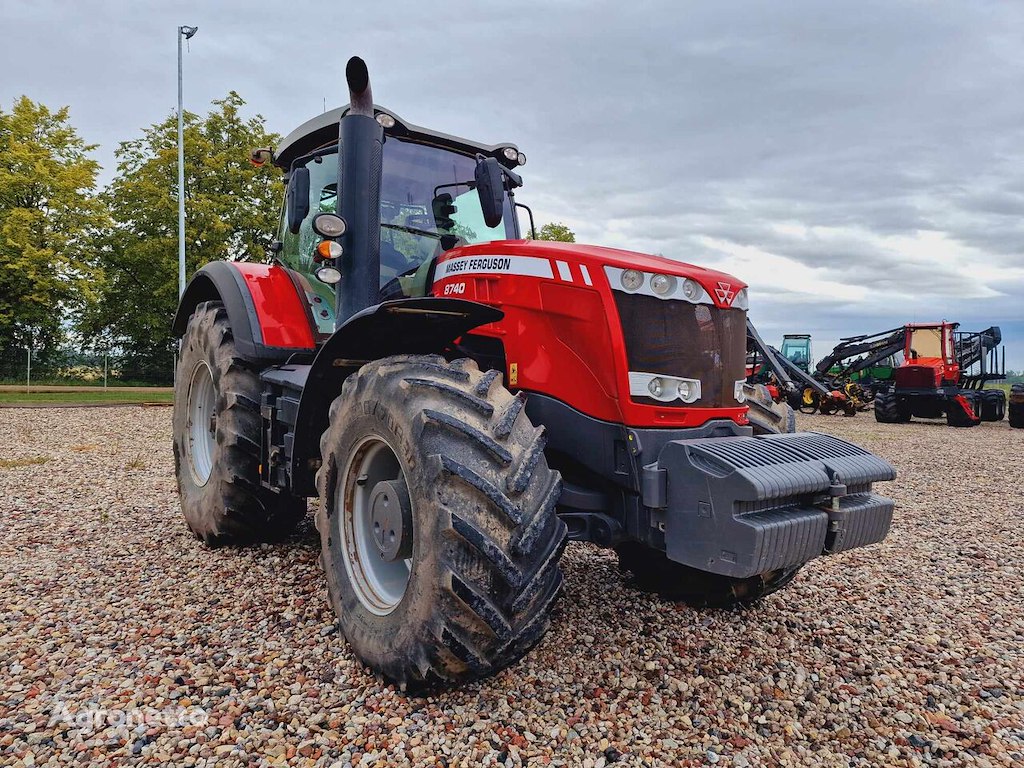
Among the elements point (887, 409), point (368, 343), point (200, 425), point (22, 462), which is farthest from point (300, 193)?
point (887, 409)

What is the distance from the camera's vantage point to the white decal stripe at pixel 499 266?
3041mm

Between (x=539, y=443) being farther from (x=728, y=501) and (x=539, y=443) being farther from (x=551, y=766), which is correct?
(x=551, y=766)

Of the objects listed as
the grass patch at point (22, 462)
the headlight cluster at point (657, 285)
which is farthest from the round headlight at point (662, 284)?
the grass patch at point (22, 462)

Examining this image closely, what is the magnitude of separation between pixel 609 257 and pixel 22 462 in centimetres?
821

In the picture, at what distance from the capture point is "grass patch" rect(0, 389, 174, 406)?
17672mm

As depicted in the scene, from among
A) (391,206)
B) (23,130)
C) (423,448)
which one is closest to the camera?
(423,448)

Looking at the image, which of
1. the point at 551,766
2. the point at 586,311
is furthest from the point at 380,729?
the point at 586,311

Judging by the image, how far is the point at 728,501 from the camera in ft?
8.06

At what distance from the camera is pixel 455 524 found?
235 centimetres

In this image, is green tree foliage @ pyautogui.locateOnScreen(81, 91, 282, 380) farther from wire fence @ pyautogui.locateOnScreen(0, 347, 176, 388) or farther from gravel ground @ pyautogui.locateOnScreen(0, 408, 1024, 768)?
gravel ground @ pyautogui.locateOnScreen(0, 408, 1024, 768)

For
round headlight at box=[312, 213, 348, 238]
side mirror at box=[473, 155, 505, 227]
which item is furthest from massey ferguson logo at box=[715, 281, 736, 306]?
round headlight at box=[312, 213, 348, 238]

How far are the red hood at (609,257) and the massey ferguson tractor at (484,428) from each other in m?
0.01

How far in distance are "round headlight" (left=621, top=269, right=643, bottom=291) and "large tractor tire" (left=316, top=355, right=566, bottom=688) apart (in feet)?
2.21

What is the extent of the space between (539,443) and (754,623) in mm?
1764
